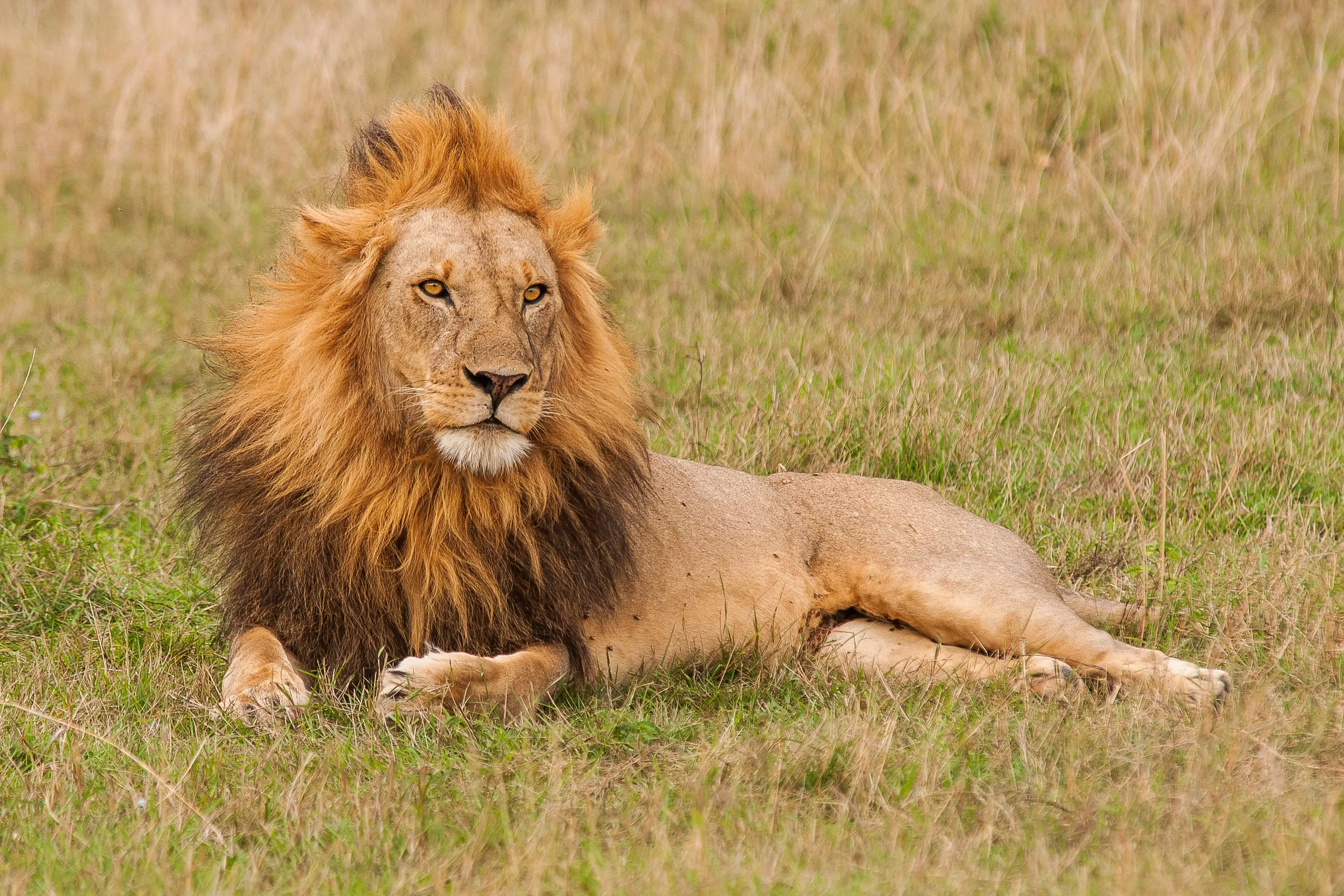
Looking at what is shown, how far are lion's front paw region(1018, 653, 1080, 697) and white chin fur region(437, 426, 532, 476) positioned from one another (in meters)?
1.37

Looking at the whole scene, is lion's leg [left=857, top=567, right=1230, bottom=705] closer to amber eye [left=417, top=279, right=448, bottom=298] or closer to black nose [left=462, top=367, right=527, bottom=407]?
black nose [left=462, top=367, right=527, bottom=407]

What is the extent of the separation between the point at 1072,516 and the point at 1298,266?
102 inches

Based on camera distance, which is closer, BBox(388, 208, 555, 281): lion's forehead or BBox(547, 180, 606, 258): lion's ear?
BBox(388, 208, 555, 281): lion's forehead

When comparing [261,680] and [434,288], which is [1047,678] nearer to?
[434,288]

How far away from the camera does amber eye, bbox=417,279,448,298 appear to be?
358 centimetres

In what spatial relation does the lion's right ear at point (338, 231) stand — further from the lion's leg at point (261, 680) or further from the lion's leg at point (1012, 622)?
the lion's leg at point (1012, 622)

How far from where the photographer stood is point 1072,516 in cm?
524

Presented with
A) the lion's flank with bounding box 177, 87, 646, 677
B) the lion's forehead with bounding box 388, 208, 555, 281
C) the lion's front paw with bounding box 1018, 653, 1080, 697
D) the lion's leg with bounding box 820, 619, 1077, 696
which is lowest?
the lion's leg with bounding box 820, 619, 1077, 696

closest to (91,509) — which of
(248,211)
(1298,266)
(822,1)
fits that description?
(248,211)

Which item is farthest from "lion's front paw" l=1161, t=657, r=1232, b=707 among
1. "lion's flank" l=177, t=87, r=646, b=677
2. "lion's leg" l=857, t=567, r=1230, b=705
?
"lion's flank" l=177, t=87, r=646, b=677

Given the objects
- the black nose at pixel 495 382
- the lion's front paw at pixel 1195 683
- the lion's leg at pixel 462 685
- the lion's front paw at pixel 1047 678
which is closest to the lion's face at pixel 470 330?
the black nose at pixel 495 382

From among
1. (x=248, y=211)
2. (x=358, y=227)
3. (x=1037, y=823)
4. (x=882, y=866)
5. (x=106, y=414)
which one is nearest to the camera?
(x=882, y=866)

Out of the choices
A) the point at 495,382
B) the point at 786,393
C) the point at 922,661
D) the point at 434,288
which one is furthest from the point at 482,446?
the point at 786,393

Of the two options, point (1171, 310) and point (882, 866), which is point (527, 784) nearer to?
point (882, 866)
